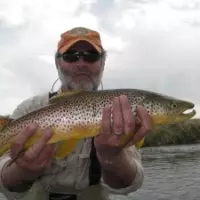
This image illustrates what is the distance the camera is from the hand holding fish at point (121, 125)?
3076mm

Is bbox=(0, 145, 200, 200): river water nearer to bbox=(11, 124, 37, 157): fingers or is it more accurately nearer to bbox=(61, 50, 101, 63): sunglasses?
bbox=(61, 50, 101, 63): sunglasses

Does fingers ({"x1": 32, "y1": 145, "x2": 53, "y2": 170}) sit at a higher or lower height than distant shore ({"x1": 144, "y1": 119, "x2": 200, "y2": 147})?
higher

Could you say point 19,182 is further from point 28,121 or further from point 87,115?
point 87,115

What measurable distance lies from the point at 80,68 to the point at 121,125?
1.12 meters

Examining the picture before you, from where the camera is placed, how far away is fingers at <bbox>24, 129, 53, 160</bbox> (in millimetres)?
3115

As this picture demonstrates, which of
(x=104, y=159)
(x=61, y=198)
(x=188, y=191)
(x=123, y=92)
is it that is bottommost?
(x=188, y=191)

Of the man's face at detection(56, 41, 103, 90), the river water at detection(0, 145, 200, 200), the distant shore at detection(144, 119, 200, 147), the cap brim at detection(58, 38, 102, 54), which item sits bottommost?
the river water at detection(0, 145, 200, 200)

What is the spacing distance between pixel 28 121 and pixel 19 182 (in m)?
0.65

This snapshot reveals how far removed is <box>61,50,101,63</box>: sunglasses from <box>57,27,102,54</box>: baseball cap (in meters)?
0.05

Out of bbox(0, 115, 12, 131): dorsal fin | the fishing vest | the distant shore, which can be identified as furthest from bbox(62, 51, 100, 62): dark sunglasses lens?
the distant shore

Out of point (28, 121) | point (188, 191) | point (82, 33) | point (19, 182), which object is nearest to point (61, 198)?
point (19, 182)

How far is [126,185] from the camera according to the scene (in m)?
3.80

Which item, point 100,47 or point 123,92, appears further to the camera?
point 100,47

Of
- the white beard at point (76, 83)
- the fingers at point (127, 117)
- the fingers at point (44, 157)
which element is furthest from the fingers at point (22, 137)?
the white beard at point (76, 83)
